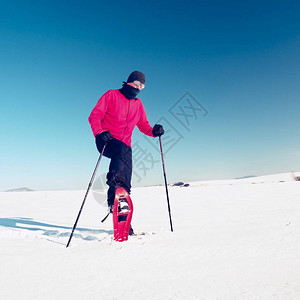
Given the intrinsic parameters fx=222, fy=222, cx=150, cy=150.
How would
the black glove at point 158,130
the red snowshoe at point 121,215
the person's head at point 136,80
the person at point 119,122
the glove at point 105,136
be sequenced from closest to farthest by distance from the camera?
the red snowshoe at point 121,215, the glove at point 105,136, the person at point 119,122, the person's head at point 136,80, the black glove at point 158,130

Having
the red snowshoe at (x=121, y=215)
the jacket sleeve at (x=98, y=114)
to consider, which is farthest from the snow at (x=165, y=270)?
the jacket sleeve at (x=98, y=114)

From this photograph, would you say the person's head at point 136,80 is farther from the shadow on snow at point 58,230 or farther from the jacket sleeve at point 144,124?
the shadow on snow at point 58,230

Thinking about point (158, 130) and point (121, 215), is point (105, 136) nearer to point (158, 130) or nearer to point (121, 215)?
point (121, 215)

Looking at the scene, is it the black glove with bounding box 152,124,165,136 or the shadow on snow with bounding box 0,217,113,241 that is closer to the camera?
the shadow on snow with bounding box 0,217,113,241

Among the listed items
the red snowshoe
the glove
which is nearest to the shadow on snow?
the red snowshoe

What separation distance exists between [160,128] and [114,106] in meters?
0.91

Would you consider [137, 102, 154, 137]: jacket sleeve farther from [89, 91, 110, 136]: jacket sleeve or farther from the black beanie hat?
[89, 91, 110, 136]: jacket sleeve

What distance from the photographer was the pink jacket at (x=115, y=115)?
3455mm

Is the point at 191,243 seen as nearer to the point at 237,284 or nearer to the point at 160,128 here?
the point at 237,284

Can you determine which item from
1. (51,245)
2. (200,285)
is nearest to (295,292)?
(200,285)

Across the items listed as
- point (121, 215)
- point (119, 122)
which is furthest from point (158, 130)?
point (121, 215)

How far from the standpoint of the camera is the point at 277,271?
52.7 inches

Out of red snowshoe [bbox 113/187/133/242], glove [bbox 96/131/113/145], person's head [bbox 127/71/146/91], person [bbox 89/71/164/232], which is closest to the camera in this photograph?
red snowshoe [bbox 113/187/133/242]

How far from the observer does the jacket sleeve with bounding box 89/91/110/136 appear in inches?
131
